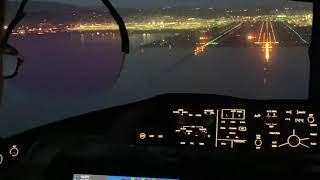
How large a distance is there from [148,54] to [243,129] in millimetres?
392

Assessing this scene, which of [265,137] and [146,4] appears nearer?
[265,137]

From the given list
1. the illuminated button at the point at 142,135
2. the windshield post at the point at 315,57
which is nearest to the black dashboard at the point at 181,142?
the illuminated button at the point at 142,135

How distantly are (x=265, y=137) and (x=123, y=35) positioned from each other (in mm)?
551

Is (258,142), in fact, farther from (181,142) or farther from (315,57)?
(315,57)

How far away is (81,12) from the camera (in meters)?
1.75

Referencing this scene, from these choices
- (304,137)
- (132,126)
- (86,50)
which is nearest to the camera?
(304,137)

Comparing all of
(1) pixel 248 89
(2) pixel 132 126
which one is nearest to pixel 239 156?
(1) pixel 248 89

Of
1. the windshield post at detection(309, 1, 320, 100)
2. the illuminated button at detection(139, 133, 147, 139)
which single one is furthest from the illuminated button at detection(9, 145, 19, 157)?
the windshield post at detection(309, 1, 320, 100)

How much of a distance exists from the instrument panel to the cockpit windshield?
112mm

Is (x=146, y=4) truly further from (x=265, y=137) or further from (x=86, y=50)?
(x=265, y=137)

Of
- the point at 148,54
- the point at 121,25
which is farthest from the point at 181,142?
the point at 121,25

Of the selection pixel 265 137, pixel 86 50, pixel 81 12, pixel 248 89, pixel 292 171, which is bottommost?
pixel 292 171

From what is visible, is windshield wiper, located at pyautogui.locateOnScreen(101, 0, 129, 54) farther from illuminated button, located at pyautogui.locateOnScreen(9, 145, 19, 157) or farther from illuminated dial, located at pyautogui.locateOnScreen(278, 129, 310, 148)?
illuminated dial, located at pyautogui.locateOnScreen(278, 129, 310, 148)

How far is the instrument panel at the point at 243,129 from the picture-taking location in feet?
4.85
